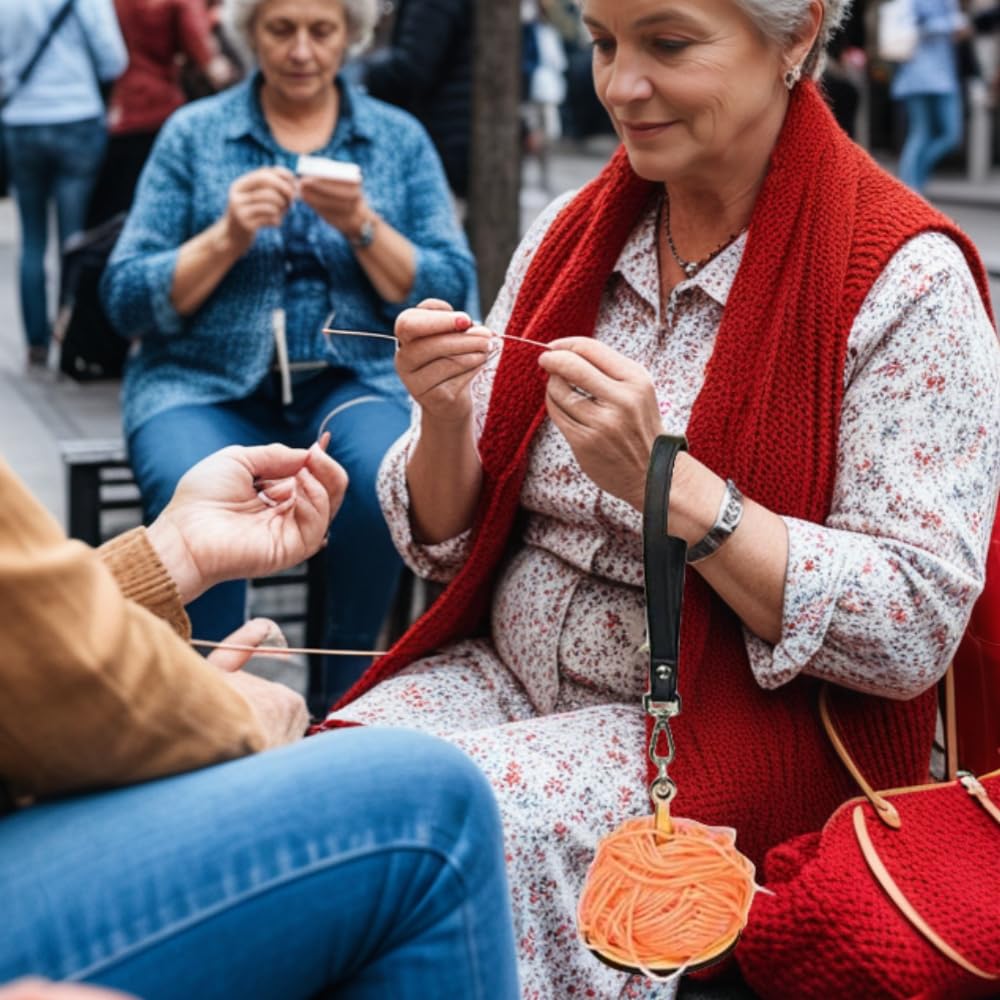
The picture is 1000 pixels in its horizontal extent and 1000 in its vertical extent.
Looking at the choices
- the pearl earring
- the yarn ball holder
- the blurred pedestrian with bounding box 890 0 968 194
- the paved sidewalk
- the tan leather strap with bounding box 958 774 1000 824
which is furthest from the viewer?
the blurred pedestrian with bounding box 890 0 968 194

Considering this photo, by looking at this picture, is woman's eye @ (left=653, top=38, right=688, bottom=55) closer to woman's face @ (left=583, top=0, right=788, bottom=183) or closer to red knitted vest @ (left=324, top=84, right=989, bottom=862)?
woman's face @ (left=583, top=0, right=788, bottom=183)

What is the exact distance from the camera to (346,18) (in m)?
3.91

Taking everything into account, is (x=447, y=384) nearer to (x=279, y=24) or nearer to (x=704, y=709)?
(x=704, y=709)

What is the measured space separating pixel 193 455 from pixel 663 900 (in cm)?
194

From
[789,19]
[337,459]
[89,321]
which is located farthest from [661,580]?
[89,321]

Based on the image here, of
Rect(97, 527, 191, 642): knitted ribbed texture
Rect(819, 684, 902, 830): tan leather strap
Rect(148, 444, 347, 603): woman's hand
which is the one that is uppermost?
Rect(97, 527, 191, 642): knitted ribbed texture

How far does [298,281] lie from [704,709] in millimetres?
1921

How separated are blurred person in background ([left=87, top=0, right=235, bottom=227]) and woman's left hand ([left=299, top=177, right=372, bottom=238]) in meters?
4.08

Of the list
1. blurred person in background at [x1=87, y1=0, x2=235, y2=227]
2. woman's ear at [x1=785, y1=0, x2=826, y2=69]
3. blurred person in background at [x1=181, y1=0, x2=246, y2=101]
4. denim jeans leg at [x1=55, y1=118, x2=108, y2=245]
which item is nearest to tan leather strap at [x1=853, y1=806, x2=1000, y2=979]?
woman's ear at [x1=785, y1=0, x2=826, y2=69]

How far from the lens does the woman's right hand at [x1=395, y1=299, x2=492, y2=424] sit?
2137 mm

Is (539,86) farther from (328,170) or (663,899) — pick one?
(663,899)

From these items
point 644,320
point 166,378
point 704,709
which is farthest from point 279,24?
point 704,709

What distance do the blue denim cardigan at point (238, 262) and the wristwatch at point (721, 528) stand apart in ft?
5.86

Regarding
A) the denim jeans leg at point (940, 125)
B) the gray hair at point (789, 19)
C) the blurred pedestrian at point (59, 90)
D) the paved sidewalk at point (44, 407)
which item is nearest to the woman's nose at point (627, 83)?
the gray hair at point (789, 19)
